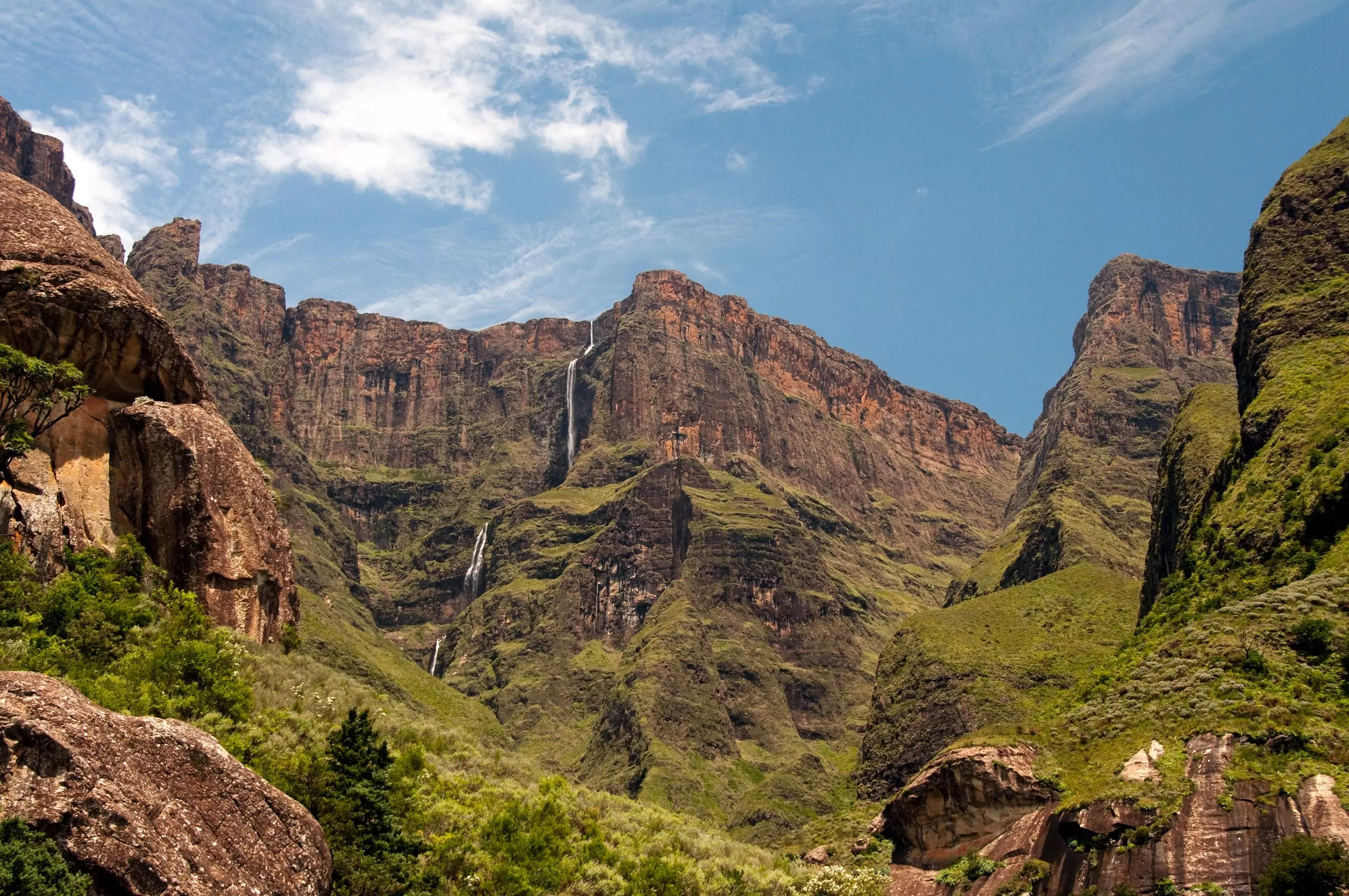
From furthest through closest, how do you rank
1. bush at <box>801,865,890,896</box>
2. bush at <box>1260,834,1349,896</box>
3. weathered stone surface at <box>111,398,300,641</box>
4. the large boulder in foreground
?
weathered stone surface at <box>111,398,300,641</box>
bush at <box>801,865,890,896</box>
bush at <box>1260,834,1349,896</box>
the large boulder in foreground

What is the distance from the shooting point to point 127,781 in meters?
23.7

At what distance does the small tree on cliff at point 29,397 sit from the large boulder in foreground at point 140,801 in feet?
70.7

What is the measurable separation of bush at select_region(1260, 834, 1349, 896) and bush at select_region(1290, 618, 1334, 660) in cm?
1886

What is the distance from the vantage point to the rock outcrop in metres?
42.8

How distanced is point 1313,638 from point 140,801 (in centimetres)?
5455

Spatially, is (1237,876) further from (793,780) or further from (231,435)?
(793,780)

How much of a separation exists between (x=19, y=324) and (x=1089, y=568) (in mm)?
129501

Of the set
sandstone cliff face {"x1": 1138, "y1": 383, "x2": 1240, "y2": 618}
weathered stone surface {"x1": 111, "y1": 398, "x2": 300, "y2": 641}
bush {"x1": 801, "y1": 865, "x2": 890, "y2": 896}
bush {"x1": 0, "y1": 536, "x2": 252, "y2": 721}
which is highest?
sandstone cliff face {"x1": 1138, "y1": 383, "x2": 1240, "y2": 618}

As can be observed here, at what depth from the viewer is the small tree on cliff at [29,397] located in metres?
42.6

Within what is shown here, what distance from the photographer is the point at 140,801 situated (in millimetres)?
23688

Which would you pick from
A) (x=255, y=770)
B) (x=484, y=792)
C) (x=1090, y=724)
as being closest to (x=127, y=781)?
(x=255, y=770)

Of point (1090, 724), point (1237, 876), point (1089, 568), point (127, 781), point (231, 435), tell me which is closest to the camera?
point (127, 781)

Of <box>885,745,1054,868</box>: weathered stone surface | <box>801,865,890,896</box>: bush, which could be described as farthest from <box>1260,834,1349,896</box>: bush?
<box>885,745,1054,868</box>: weathered stone surface

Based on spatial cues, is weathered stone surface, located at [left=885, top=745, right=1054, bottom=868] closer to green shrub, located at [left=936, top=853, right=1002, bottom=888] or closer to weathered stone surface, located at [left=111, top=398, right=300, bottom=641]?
green shrub, located at [left=936, top=853, right=1002, bottom=888]
